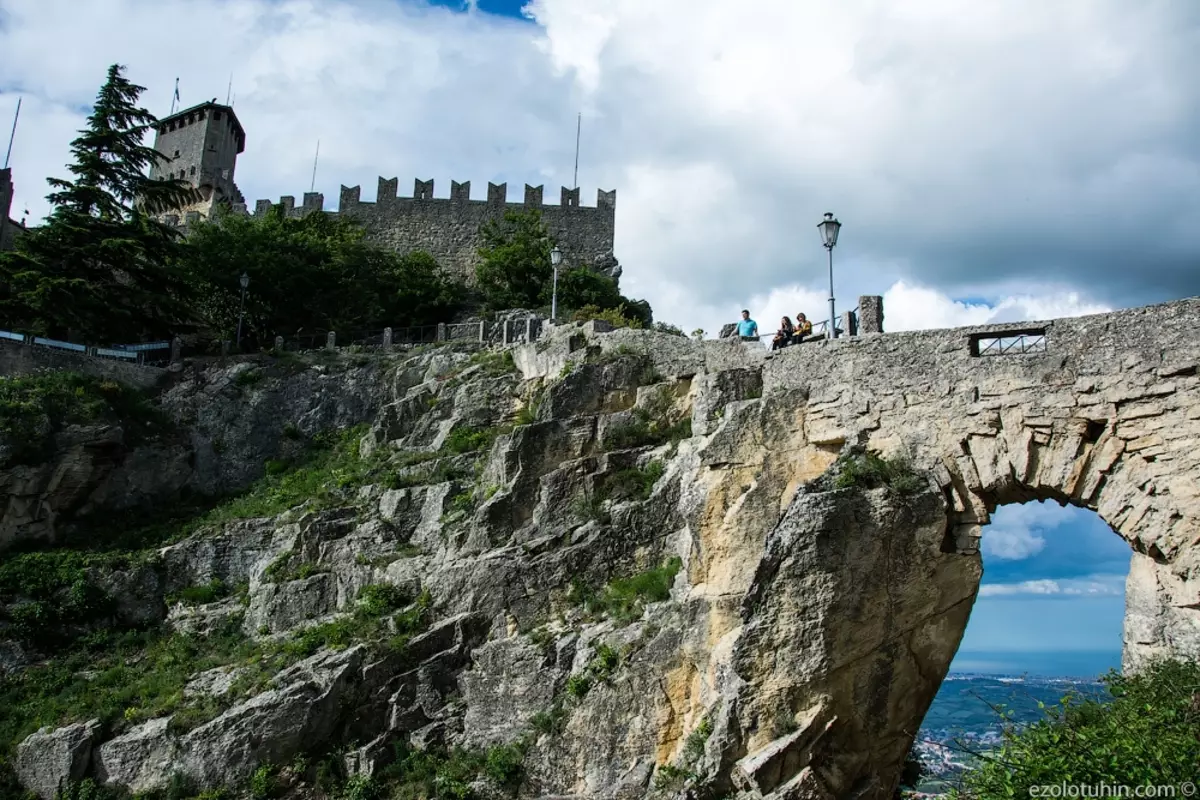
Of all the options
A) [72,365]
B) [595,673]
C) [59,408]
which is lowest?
[595,673]

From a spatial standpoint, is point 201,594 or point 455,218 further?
point 455,218

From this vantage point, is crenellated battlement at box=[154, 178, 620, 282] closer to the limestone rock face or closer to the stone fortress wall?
the stone fortress wall

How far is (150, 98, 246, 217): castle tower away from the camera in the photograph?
47.2 m

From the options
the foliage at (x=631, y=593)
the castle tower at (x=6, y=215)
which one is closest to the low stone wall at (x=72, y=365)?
the castle tower at (x=6, y=215)

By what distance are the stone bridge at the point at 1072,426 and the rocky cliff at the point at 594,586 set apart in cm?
4

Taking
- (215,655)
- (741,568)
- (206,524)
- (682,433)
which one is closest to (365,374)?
(206,524)

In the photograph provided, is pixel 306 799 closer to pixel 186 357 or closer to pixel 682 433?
pixel 682 433

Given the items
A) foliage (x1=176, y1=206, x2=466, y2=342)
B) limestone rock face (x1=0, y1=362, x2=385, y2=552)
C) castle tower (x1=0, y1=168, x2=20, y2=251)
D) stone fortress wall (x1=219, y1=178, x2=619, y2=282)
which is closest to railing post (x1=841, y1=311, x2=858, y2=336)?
limestone rock face (x1=0, y1=362, x2=385, y2=552)

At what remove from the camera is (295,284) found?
101ft

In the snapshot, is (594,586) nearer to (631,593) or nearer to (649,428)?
(631,593)

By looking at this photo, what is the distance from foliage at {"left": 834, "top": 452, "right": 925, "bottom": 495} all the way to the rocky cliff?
4cm

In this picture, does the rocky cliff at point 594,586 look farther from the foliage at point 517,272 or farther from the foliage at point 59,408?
the foliage at point 517,272

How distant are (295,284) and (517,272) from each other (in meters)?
6.82

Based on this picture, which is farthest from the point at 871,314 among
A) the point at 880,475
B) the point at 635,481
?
the point at 635,481
